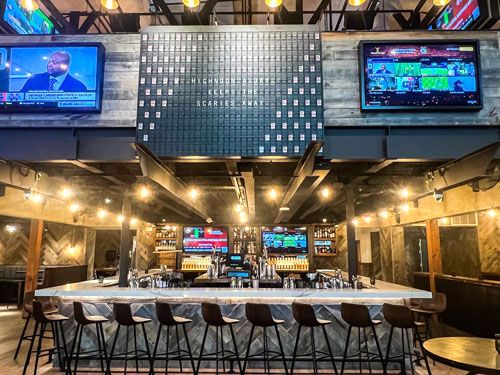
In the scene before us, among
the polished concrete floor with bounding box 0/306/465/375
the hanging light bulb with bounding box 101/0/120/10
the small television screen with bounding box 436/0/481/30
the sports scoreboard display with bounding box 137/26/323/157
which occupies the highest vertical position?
the small television screen with bounding box 436/0/481/30

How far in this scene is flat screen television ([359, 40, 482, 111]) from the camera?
14.6 feet

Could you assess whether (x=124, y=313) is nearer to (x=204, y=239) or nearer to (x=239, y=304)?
(x=239, y=304)

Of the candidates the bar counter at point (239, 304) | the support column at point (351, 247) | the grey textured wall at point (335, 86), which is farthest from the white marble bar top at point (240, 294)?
the grey textured wall at point (335, 86)

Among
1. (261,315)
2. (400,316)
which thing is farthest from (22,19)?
(400,316)

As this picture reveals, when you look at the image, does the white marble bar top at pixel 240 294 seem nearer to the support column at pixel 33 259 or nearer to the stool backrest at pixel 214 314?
the stool backrest at pixel 214 314

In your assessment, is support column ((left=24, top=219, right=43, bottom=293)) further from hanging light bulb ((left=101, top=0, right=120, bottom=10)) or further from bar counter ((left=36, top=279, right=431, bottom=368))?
hanging light bulb ((left=101, top=0, right=120, bottom=10))

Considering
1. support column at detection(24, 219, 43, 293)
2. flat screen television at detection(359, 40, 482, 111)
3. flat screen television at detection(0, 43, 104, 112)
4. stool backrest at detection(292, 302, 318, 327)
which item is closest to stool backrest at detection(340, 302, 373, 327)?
stool backrest at detection(292, 302, 318, 327)

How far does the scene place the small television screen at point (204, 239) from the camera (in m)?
11.4

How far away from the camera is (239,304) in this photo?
5.37 m

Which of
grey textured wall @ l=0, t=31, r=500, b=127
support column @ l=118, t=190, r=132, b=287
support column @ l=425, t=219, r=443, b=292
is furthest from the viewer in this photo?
support column @ l=425, t=219, r=443, b=292

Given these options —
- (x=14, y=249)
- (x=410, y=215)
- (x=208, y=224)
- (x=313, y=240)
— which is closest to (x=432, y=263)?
(x=410, y=215)

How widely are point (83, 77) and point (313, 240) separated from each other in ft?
27.7

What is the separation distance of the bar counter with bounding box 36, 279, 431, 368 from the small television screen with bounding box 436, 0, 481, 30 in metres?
3.58

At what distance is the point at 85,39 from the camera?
479cm
